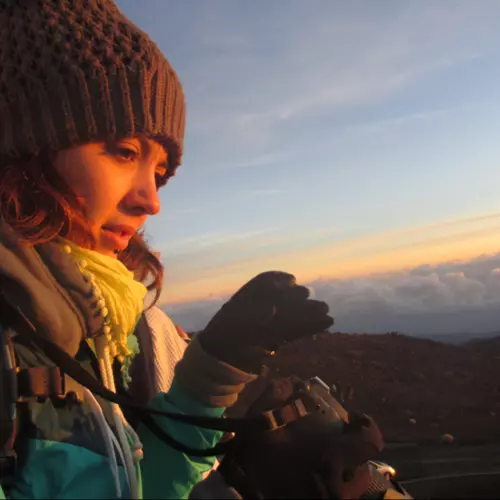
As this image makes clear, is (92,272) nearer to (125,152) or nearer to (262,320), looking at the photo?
(125,152)

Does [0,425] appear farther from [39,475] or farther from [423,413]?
[423,413]

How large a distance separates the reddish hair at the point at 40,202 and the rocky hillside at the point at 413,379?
1959 millimetres

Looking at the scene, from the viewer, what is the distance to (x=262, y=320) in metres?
0.78

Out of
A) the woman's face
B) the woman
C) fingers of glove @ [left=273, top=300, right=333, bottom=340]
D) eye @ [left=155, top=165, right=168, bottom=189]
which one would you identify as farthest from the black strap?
eye @ [left=155, top=165, right=168, bottom=189]

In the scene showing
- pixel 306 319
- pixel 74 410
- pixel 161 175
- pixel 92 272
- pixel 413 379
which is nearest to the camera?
pixel 306 319

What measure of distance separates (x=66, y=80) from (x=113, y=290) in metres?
0.39

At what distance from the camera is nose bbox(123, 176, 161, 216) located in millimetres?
1073

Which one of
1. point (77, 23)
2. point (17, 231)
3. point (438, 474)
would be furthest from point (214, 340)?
point (438, 474)

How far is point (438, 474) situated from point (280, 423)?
1.96m

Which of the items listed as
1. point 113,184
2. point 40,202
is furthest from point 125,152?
point 40,202

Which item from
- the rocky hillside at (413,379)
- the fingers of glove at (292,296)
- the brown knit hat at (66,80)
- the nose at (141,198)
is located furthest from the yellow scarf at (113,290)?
the rocky hillside at (413,379)

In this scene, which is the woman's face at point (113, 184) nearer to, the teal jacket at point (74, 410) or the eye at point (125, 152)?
the eye at point (125, 152)

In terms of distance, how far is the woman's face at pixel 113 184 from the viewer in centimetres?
103

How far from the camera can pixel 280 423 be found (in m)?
0.78
